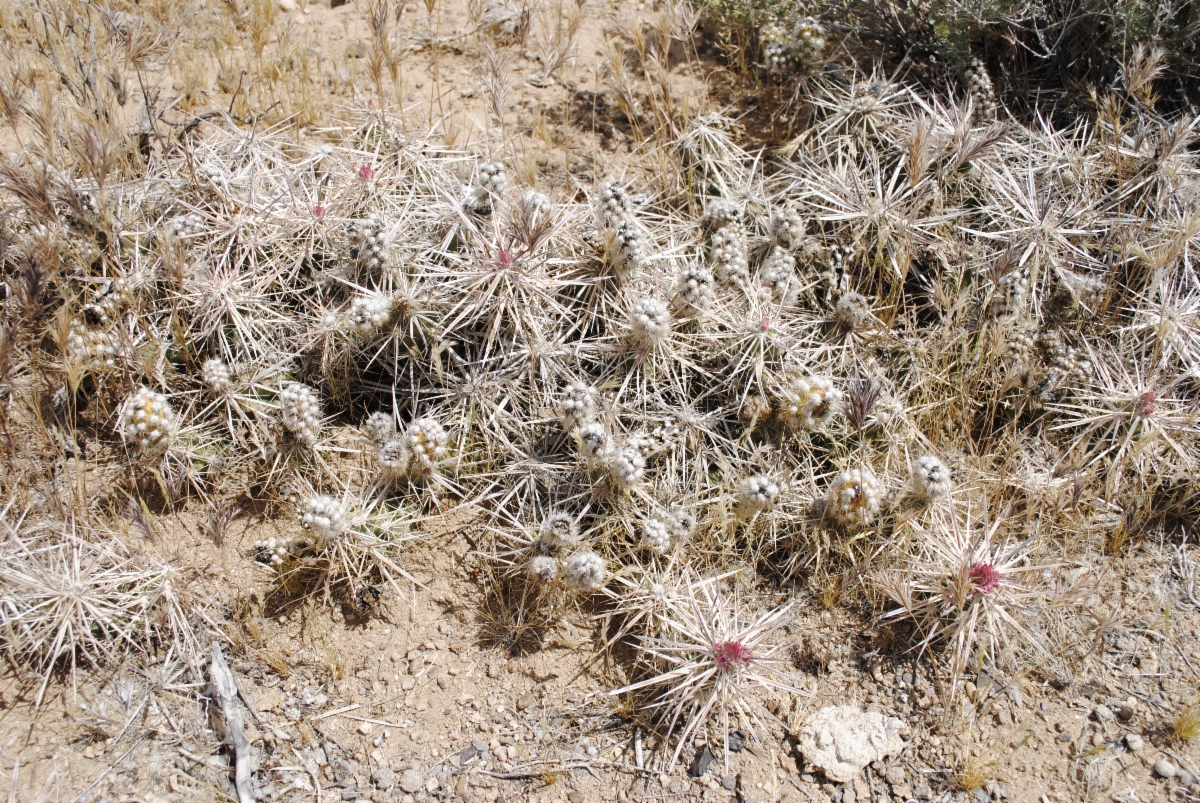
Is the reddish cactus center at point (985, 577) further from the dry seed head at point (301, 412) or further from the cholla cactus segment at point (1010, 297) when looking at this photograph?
the dry seed head at point (301, 412)

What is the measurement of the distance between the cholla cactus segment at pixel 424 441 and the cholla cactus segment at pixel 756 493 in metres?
1.27

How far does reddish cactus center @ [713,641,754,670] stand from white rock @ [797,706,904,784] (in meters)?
0.38

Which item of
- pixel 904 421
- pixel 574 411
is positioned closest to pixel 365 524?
pixel 574 411

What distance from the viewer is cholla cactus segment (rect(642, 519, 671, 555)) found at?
3.46 m

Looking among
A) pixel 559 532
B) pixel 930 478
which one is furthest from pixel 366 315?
pixel 930 478

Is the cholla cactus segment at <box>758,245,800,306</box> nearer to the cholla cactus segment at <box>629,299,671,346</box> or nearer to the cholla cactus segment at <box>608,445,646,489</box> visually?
the cholla cactus segment at <box>629,299,671,346</box>

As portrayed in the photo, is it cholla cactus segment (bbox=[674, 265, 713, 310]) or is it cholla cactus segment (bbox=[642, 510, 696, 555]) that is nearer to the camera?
cholla cactus segment (bbox=[642, 510, 696, 555])

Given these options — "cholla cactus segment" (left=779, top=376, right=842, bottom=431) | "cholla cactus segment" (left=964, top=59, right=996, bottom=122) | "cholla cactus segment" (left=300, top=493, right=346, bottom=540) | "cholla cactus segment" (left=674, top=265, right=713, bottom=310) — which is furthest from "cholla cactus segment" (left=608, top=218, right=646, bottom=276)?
"cholla cactus segment" (left=964, top=59, right=996, bottom=122)

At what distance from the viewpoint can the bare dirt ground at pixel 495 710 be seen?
10.0 ft

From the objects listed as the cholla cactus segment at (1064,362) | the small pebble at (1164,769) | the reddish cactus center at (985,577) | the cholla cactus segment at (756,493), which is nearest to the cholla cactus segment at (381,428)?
the cholla cactus segment at (756,493)

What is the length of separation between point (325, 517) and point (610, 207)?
70.7 inches

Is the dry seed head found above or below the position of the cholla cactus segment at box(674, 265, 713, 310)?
below

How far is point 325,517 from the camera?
3361mm

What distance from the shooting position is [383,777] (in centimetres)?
307
